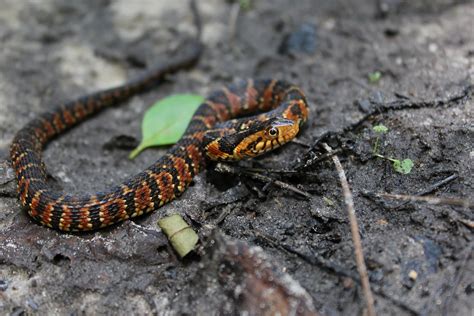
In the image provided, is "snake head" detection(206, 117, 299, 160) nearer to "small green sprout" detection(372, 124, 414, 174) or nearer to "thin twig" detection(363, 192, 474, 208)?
"small green sprout" detection(372, 124, 414, 174)

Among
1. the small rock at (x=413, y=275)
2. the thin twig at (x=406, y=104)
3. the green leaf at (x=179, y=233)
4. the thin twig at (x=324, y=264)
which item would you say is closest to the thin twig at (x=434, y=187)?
the small rock at (x=413, y=275)

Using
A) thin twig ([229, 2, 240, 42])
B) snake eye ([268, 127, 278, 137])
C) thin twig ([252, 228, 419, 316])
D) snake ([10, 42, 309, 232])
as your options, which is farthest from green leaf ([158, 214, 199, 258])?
thin twig ([229, 2, 240, 42])

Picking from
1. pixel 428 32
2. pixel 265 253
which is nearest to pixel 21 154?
pixel 265 253

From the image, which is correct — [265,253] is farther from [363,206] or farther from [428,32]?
[428,32]

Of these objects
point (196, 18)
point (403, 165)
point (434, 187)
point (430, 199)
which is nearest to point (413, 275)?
point (430, 199)

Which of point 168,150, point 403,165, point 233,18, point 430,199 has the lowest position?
point 168,150

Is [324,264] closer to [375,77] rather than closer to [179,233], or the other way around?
[179,233]

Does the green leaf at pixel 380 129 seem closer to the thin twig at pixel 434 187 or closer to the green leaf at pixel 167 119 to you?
the thin twig at pixel 434 187
